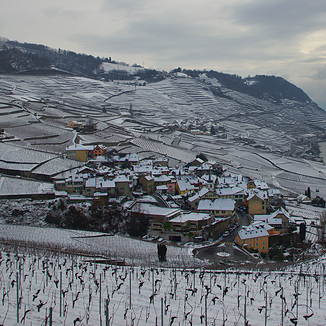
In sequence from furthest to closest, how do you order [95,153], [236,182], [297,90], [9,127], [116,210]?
1. [297,90]
2. [9,127]
3. [95,153]
4. [236,182]
5. [116,210]

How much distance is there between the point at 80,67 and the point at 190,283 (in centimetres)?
10215

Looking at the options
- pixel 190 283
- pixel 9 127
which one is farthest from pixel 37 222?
pixel 9 127

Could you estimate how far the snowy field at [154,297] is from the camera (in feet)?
28.9

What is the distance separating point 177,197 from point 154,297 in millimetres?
13853

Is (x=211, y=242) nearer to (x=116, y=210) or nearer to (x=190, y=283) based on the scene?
(x=116, y=210)

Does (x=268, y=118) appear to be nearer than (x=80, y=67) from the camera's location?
Yes

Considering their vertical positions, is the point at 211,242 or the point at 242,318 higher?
the point at 242,318

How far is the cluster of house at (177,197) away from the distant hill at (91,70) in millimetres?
63848

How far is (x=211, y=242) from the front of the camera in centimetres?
1927

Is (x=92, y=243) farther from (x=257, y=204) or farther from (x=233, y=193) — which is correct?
(x=257, y=204)

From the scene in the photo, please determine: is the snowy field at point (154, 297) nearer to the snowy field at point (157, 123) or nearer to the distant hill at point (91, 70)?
the snowy field at point (157, 123)

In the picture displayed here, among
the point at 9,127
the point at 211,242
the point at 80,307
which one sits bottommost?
the point at 211,242

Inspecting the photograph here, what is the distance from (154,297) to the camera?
10.2 metres

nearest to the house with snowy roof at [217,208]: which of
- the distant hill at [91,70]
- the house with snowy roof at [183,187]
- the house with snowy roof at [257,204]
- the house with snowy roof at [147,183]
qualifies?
the house with snowy roof at [257,204]
